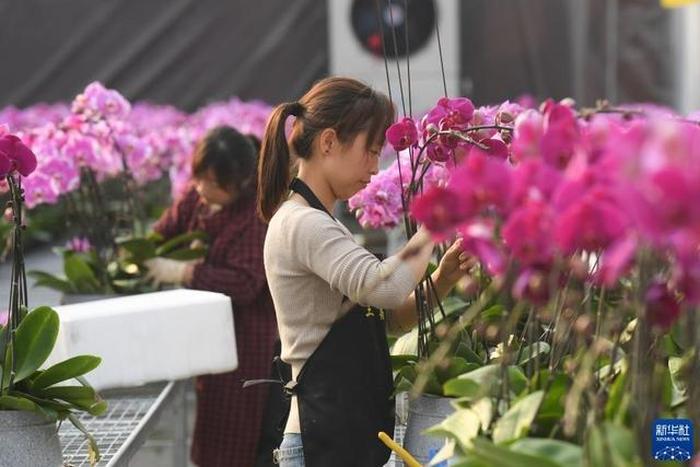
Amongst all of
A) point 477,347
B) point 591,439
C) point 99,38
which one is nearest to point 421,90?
A: point 99,38

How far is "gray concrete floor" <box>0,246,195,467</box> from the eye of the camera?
3537mm

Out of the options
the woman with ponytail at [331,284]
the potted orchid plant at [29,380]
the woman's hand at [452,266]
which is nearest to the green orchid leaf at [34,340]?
the potted orchid plant at [29,380]

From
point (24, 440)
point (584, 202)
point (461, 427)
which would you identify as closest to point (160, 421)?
point (24, 440)

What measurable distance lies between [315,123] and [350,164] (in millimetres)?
74

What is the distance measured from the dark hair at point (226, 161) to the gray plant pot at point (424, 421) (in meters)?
1.65

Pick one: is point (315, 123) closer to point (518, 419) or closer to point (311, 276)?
point (311, 276)

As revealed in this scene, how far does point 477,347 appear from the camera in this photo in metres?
1.94

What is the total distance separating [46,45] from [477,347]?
6.35 metres

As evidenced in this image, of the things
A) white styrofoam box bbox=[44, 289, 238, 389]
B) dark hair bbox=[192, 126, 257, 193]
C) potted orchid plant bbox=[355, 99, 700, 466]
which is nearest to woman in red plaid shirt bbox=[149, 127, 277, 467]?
dark hair bbox=[192, 126, 257, 193]

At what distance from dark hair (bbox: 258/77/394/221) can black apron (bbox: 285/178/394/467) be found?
0.23 meters

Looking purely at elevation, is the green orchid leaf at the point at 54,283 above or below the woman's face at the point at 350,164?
below

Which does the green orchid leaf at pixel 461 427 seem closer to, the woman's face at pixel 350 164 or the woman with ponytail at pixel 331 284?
the woman with ponytail at pixel 331 284

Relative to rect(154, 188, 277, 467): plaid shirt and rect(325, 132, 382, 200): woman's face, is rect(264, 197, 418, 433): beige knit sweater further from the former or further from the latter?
rect(154, 188, 277, 467): plaid shirt

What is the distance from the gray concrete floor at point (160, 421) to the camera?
3.54m
